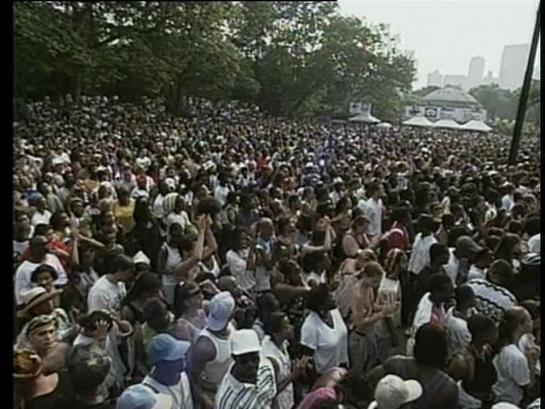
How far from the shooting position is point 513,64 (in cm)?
162

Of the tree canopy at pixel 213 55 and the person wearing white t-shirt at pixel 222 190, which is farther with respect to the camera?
the person wearing white t-shirt at pixel 222 190

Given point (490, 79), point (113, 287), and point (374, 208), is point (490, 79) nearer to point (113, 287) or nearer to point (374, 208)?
point (374, 208)

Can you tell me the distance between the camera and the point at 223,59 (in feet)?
5.45

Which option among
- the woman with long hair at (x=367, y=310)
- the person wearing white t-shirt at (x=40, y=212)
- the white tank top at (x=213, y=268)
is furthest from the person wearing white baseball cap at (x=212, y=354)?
the person wearing white t-shirt at (x=40, y=212)

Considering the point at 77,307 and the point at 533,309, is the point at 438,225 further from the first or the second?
the point at 77,307

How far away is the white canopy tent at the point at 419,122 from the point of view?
5.72 ft

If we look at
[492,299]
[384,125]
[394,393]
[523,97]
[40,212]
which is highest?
[523,97]

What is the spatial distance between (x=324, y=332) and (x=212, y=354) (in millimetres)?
294

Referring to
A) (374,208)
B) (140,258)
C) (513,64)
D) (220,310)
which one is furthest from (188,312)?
(513,64)

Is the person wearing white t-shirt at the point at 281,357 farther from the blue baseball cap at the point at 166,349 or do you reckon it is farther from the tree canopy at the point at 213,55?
the tree canopy at the point at 213,55

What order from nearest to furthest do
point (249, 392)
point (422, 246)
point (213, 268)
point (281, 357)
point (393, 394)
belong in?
1. point (393, 394)
2. point (249, 392)
3. point (281, 357)
4. point (213, 268)
5. point (422, 246)

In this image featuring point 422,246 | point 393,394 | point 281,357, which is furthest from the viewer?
point 422,246

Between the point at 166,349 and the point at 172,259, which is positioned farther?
the point at 172,259

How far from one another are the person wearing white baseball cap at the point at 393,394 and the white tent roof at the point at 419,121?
27.1 inches
